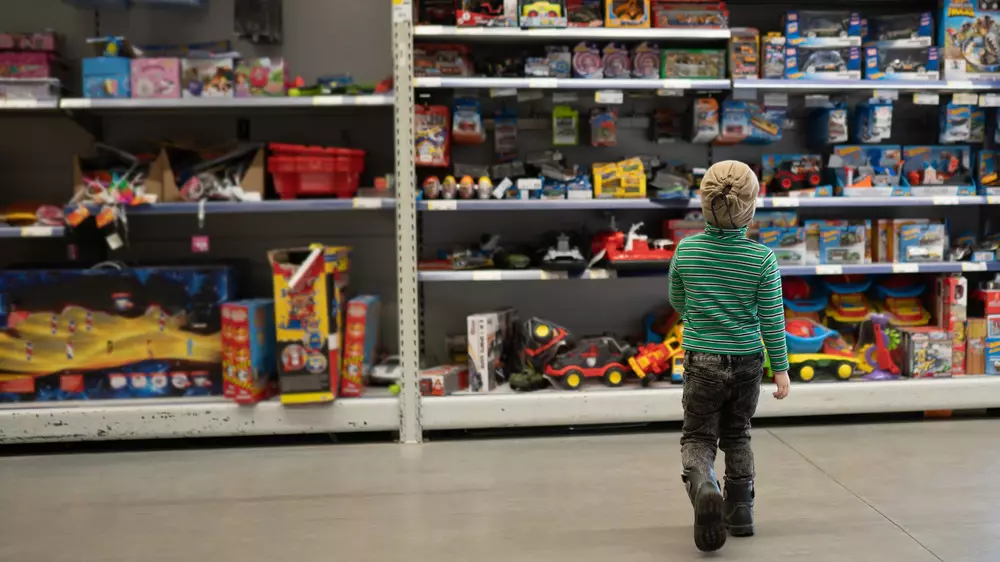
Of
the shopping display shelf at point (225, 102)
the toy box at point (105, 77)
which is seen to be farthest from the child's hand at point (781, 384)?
the toy box at point (105, 77)

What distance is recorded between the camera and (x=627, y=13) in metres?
4.04

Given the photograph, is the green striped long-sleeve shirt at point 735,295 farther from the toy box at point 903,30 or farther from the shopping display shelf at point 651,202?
the toy box at point 903,30

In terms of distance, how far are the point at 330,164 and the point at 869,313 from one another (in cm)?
299

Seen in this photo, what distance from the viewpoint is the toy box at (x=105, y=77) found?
383 cm

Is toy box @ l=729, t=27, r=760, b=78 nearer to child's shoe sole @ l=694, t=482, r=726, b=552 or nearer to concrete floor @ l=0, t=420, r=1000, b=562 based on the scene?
concrete floor @ l=0, t=420, r=1000, b=562

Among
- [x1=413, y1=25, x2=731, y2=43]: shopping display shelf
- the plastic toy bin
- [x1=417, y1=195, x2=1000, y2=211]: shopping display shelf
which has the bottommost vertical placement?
[x1=417, y1=195, x2=1000, y2=211]: shopping display shelf

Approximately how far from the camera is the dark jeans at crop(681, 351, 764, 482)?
253 cm

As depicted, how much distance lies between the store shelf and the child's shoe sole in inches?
59.7

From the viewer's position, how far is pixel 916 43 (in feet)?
13.8

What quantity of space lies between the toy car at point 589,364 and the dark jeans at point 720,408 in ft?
4.58

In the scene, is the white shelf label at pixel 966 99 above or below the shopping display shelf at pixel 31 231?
above

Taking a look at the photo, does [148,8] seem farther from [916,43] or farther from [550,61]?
[916,43]

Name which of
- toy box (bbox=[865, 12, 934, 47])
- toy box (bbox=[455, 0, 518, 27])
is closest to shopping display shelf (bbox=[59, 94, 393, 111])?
toy box (bbox=[455, 0, 518, 27])

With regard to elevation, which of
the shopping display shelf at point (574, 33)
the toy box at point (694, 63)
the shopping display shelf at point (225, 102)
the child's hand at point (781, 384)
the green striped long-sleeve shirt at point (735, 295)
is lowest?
the child's hand at point (781, 384)
